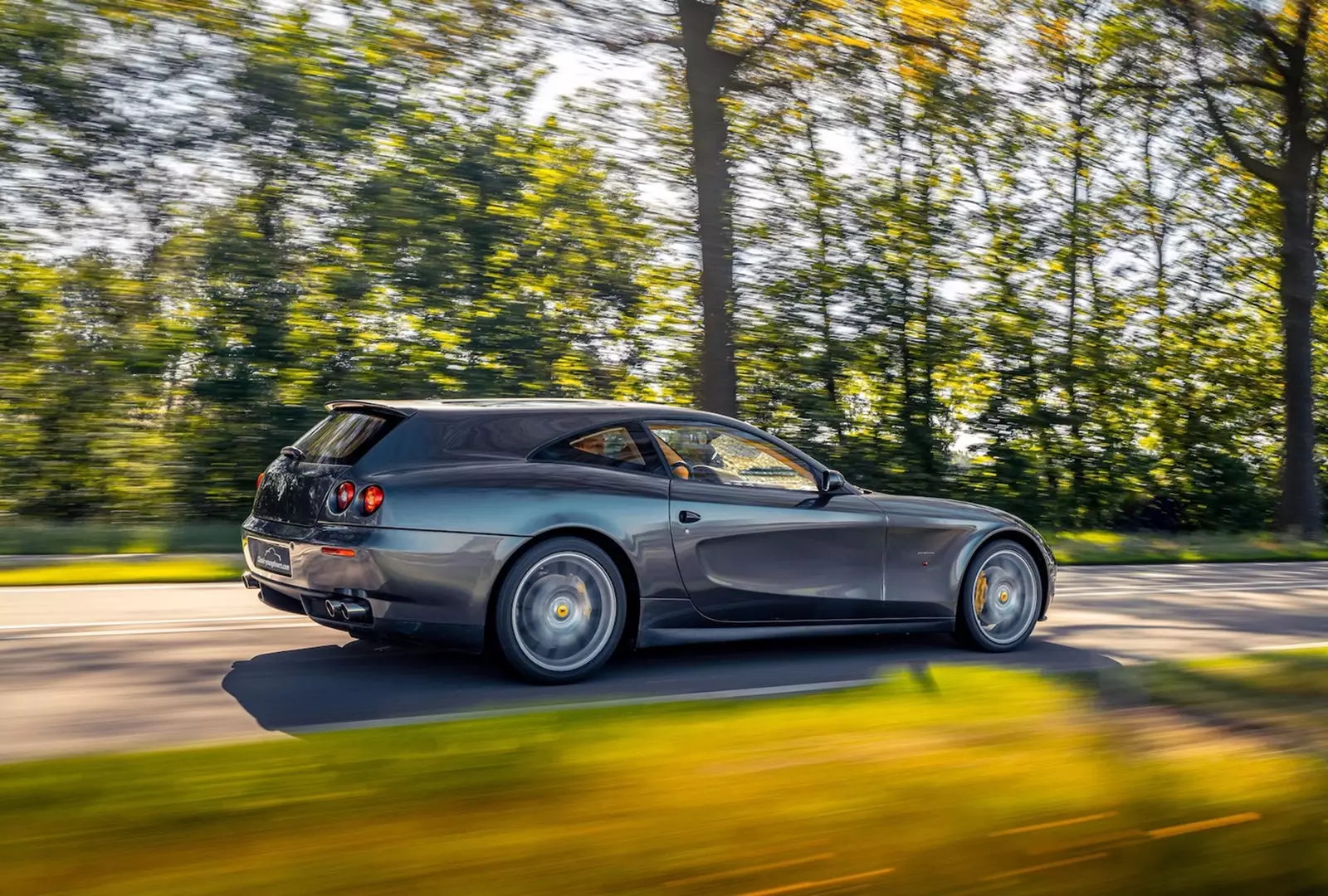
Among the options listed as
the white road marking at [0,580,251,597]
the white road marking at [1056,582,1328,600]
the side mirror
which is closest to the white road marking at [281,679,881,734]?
the side mirror

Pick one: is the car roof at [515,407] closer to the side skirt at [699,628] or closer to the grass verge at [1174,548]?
the side skirt at [699,628]

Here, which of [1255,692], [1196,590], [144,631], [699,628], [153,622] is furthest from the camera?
[1196,590]

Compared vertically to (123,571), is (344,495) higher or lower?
higher

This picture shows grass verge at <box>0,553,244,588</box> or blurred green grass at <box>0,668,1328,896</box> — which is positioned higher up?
grass verge at <box>0,553,244,588</box>

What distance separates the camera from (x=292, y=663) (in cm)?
641

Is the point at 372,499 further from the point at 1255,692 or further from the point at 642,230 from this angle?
the point at 642,230

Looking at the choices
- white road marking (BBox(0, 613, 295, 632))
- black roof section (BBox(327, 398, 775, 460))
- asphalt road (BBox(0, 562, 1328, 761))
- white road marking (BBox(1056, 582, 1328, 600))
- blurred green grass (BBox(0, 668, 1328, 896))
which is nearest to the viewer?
blurred green grass (BBox(0, 668, 1328, 896))

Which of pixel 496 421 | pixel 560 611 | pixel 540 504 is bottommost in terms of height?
pixel 560 611

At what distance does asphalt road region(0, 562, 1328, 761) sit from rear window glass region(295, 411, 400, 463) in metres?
1.07

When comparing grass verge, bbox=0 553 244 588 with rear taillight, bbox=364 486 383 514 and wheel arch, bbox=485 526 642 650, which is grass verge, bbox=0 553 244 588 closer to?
rear taillight, bbox=364 486 383 514

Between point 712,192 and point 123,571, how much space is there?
7808mm

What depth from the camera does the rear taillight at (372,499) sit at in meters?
5.64

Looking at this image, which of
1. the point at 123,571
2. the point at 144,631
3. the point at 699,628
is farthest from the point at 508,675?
the point at 123,571

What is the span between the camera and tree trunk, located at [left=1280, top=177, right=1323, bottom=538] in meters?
20.6
